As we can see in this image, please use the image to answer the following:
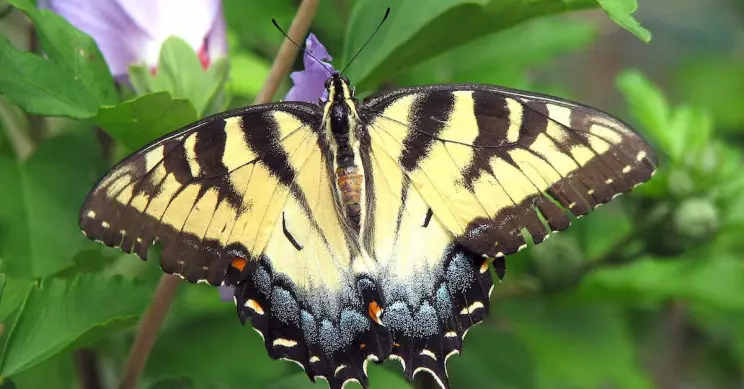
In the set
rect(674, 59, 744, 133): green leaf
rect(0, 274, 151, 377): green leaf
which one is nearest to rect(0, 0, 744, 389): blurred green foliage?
rect(0, 274, 151, 377): green leaf

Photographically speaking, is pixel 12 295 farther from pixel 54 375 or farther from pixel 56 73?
pixel 54 375

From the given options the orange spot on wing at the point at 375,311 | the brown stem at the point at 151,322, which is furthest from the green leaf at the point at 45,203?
the orange spot on wing at the point at 375,311

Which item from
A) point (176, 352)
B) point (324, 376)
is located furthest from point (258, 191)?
point (176, 352)

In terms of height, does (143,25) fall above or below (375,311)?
above

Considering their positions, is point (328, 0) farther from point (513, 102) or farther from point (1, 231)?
point (1, 231)

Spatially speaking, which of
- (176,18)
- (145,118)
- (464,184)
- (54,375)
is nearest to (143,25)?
(176,18)

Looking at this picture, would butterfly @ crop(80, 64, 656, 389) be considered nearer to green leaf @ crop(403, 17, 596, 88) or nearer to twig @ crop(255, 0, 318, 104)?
twig @ crop(255, 0, 318, 104)
